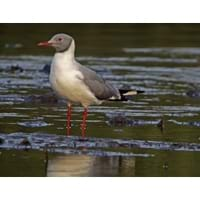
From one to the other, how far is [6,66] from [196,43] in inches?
238

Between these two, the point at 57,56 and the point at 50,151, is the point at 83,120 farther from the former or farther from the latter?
the point at 50,151

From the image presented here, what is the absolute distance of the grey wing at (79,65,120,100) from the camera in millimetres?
12422

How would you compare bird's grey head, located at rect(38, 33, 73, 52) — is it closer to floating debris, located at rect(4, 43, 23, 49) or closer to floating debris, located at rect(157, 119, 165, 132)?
floating debris, located at rect(157, 119, 165, 132)

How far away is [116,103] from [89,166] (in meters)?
4.72

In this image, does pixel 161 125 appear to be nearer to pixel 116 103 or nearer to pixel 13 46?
pixel 116 103

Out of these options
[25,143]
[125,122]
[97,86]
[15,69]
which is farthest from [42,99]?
[15,69]

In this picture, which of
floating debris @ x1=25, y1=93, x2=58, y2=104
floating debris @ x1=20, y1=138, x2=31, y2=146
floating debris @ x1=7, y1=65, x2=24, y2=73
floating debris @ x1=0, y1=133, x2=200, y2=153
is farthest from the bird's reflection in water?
floating debris @ x1=7, y1=65, x2=24, y2=73

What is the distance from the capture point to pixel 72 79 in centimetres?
1226

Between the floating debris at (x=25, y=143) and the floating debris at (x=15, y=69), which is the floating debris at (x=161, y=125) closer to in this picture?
the floating debris at (x=25, y=143)

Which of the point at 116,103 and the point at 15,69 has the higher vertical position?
the point at 15,69

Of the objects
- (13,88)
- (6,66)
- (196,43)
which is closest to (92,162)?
(13,88)

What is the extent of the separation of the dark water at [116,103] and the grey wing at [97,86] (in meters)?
0.29

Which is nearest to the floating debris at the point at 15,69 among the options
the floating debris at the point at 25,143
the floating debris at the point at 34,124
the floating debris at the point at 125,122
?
the floating debris at the point at 125,122

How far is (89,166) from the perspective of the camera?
994cm
